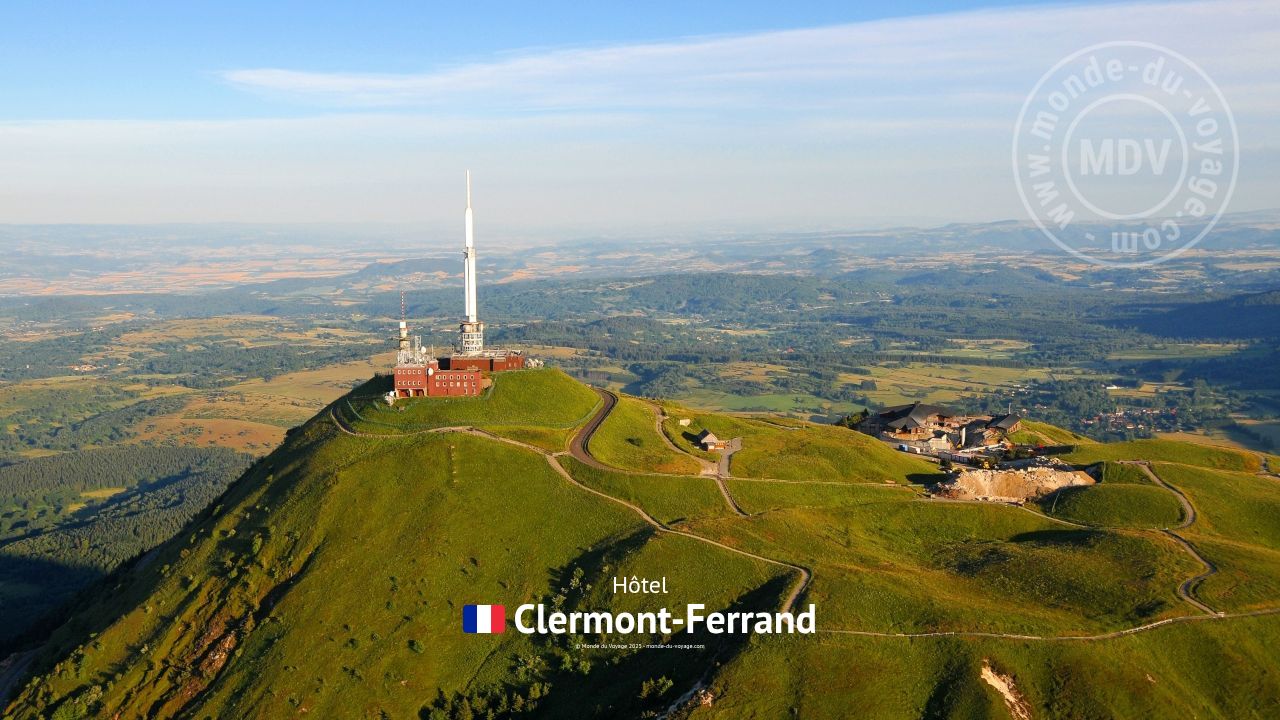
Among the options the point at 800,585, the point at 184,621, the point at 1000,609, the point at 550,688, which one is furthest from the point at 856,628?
the point at 184,621

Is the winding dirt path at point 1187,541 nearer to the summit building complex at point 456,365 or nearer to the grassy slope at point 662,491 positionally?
the grassy slope at point 662,491

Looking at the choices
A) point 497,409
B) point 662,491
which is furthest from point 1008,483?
point 497,409

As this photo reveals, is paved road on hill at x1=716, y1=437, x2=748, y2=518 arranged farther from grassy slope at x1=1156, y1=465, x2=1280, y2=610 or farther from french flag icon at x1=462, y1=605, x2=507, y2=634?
grassy slope at x1=1156, y1=465, x2=1280, y2=610

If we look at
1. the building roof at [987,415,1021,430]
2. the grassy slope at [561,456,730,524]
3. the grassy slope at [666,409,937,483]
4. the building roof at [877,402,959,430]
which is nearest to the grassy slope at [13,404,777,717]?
the grassy slope at [561,456,730,524]

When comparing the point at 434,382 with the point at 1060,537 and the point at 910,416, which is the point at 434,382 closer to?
the point at 910,416

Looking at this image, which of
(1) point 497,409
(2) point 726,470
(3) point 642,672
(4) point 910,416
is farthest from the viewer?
(4) point 910,416

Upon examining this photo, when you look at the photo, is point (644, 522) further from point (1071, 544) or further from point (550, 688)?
point (1071, 544)
